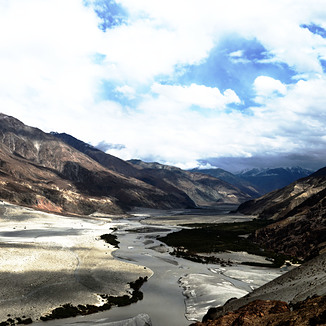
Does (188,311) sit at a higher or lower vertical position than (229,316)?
lower

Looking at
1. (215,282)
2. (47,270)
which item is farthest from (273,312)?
(47,270)

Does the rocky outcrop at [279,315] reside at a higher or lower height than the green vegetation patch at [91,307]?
higher

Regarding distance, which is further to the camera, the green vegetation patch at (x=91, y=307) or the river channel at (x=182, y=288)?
the river channel at (x=182, y=288)

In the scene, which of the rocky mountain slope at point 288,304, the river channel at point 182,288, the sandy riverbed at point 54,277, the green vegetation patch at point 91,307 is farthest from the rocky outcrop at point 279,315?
the sandy riverbed at point 54,277

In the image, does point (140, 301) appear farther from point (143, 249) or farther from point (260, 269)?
point (143, 249)

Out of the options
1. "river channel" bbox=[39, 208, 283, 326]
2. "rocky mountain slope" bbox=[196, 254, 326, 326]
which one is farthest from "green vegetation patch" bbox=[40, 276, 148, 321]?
"rocky mountain slope" bbox=[196, 254, 326, 326]

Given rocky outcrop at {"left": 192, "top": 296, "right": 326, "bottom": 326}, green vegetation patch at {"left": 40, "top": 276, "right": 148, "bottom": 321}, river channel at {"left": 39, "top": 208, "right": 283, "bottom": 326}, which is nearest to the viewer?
rocky outcrop at {"left": 192, "top": 296, "right": 326, "bottom": 326}

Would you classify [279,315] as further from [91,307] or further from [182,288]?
[182,288]

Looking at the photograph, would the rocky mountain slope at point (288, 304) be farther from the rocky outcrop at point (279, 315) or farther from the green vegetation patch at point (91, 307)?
the green vegetation patch at point (91, 307)

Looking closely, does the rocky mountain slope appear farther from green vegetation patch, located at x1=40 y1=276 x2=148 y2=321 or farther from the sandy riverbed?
the sandy riverbed
